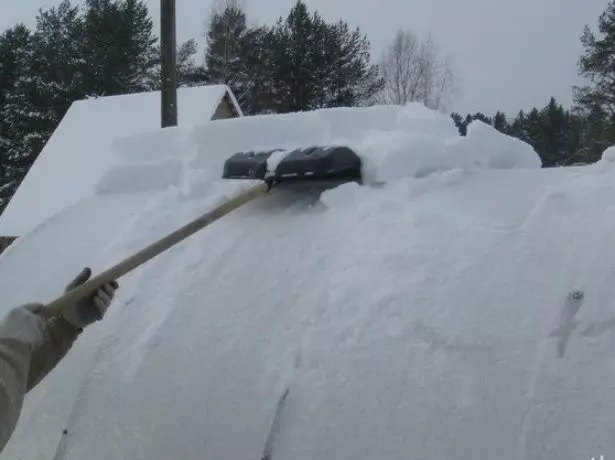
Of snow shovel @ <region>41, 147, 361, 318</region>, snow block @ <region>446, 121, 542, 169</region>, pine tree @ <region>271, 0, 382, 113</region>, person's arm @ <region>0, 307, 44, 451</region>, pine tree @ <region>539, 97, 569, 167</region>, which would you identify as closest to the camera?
person's arm @ <region>0, 307, 44, 451</region>

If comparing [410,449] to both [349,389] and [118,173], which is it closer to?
[349,389]

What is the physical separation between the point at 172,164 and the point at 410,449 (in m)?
1.91

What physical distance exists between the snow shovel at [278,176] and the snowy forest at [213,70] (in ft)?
86.4

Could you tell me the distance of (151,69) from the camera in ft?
105

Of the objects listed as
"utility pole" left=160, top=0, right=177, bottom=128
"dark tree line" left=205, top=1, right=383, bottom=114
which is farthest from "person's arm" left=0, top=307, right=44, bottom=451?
"dark tree line" left=205, top=1, right=383, bottom=114

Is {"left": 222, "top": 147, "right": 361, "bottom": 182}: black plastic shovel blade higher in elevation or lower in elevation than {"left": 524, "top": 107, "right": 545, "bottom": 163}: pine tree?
higher

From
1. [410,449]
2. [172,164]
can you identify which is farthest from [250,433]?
[172,164]

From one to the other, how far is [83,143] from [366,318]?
54.2 ft

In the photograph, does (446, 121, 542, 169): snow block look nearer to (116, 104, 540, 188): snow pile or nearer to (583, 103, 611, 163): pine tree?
(116, 104, 540, 188): snow pile

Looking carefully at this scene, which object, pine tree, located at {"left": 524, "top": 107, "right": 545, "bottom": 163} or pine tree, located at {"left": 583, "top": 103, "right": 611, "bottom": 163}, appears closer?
pine tree, located at {"left": 583, "top": 103, "right": 611, "bottom": 163}

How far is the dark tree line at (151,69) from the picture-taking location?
1171 inches

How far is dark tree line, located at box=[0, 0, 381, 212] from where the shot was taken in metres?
29.8

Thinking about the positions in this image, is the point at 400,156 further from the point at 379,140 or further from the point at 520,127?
the point at 520,127

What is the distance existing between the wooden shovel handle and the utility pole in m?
8.70
